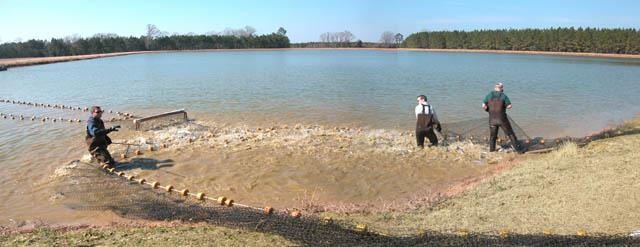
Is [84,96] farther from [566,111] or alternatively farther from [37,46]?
[37,46]

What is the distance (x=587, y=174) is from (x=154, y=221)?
293 inches

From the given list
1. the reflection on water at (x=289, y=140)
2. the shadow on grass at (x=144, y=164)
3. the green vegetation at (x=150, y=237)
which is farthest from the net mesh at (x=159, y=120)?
the green vegetation at (x=150, y=237)

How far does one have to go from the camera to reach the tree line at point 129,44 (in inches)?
3910

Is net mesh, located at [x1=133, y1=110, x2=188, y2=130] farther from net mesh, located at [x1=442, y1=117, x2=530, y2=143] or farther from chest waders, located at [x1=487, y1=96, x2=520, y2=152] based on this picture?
chest waders, located at [x1=487, y1=96, x2=520, y2=152]

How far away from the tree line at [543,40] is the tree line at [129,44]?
54.1m

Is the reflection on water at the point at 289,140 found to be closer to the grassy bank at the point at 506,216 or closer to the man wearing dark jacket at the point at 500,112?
the man wearing dark jacket at the point at 500,112

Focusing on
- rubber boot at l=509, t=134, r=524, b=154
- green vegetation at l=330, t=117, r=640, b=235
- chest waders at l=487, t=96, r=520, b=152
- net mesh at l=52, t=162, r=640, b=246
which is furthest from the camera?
rubber boot at l=509, t=134, r=524, b=154

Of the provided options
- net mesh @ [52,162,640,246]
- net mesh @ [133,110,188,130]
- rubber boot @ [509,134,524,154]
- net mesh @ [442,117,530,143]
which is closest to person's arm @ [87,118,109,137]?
net mesh @ [52,162,640,246]

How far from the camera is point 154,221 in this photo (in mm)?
7039

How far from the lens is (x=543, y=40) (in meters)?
97.9

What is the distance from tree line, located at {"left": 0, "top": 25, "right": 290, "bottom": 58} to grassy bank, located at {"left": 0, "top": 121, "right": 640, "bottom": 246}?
110151 mm

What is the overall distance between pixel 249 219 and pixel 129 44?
135547 millimetres

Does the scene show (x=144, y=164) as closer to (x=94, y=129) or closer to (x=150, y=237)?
(x=94, y=129)

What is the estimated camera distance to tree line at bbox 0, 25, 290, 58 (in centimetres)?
9931
